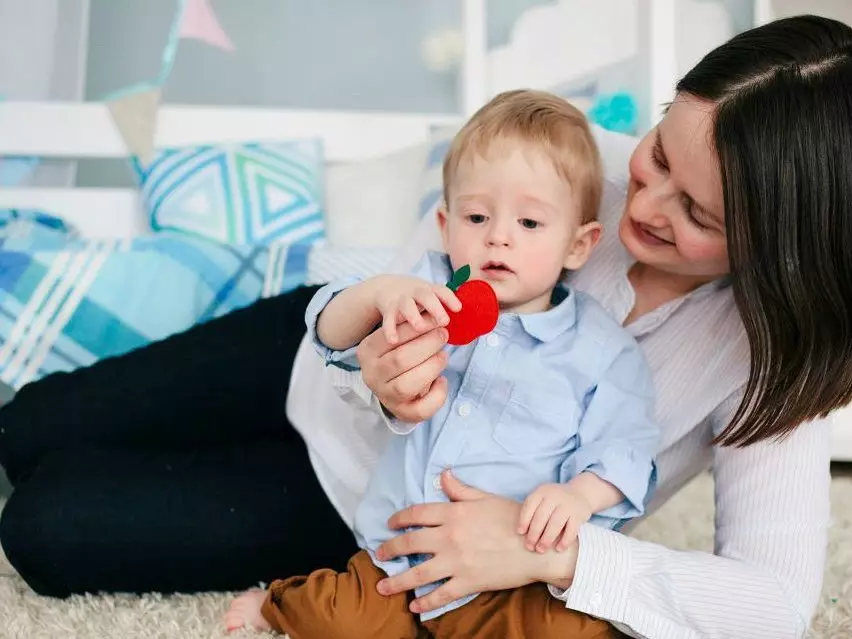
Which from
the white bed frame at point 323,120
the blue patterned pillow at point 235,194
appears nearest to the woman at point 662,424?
the blue patterned pillow at point 235,194

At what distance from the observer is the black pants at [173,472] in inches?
44.9

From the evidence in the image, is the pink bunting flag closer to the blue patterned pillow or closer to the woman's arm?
the blue patterned pillow

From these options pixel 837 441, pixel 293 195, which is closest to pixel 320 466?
pixel 293 195

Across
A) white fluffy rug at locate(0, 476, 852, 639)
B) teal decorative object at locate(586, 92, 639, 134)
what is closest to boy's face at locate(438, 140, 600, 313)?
white fluffy rug at locate(0, 476, 852, 639)

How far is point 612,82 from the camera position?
233 cm

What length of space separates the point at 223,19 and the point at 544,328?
163 centimetres

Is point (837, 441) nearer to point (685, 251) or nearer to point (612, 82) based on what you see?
point (612, 82)

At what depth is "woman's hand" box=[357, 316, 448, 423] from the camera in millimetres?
826

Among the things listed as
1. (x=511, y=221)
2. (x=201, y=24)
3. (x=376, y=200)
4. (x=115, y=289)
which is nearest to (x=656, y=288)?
(x=511, y=221)

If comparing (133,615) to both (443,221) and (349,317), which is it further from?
(443,221)

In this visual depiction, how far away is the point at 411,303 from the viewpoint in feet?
2.63

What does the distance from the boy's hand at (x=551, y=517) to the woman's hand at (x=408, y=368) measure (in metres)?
0.13

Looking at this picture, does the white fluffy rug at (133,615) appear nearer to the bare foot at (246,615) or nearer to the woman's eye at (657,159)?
the bare foot at (246,615)

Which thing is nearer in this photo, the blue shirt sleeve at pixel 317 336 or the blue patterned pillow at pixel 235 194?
the blue shirt sleeve at pixel 317 336
